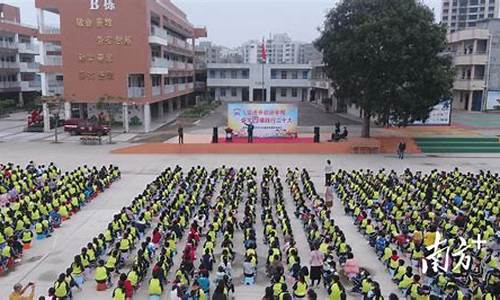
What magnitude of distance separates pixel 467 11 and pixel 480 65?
6121 centimetres

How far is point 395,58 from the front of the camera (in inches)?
889

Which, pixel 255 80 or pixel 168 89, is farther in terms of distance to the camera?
pixel 255 80

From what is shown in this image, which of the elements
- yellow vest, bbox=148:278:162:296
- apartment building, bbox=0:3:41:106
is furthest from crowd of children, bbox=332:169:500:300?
apartment building, bbox=0:3:41:106

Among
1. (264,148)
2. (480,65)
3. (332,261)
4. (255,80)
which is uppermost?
(480,65)

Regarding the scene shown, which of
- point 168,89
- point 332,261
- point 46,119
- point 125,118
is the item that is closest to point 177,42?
point 168,89

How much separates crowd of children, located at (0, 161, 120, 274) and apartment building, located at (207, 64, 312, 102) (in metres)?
40.2

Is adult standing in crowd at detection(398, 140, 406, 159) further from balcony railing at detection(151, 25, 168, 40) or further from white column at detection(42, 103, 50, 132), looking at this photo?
white column at detection(42, 103, 50, 132)

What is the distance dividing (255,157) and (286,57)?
14583 centimetres

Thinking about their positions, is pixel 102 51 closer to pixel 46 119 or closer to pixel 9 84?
pixel 46 119

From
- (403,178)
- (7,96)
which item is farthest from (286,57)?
(403,178)

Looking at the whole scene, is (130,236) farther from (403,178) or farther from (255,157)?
(255,157)

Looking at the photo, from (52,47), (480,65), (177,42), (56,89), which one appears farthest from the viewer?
(177,42)

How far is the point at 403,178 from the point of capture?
690 inches

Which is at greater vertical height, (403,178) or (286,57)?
(286,57)
